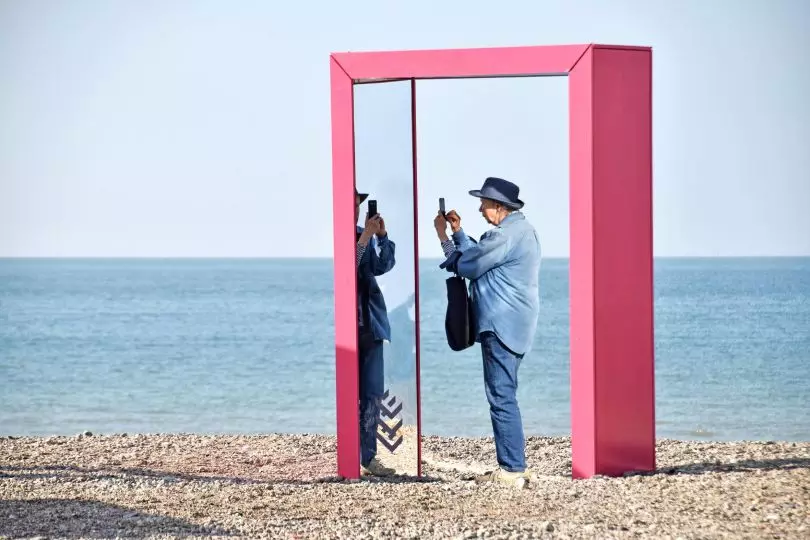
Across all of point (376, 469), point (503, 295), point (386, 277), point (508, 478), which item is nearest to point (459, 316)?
point (503, 295)

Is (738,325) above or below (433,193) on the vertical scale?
below

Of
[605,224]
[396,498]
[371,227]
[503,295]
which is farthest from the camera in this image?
[371,227]

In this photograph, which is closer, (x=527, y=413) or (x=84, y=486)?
(x=84, y=486)

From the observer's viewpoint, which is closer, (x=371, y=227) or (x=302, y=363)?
(x=371, y=227)

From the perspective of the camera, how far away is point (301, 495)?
7008 mm

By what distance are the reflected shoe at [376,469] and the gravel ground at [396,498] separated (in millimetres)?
89

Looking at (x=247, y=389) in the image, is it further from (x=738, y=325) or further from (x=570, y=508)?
(x=738, y=325)

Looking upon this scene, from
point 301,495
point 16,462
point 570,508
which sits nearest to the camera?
point 570,508

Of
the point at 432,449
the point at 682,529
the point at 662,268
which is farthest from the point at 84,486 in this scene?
the point at 662,268

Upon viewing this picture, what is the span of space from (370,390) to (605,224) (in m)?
1.68

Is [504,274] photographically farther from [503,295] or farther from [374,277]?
[374,277]

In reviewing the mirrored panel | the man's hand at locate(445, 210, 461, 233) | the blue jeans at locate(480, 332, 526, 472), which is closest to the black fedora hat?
the man's hand at locate(445, 210, 461, 233)

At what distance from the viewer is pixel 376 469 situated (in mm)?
7633

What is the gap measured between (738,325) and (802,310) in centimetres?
535
